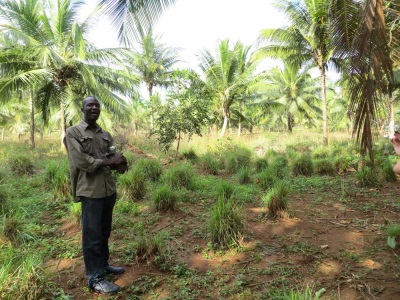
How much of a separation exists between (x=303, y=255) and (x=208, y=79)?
14757 millimetres

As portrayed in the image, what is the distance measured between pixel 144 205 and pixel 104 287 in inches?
99.7

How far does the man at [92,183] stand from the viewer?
8.60 feet

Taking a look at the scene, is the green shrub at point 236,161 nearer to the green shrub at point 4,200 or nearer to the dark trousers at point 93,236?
the green shrub at point 4,200

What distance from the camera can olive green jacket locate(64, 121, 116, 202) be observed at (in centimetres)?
259

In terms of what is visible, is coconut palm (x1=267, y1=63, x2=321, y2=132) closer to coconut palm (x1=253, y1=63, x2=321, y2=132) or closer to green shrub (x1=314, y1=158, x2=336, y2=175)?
coconut palm (x1=253, y1=63, x2=321, y2=132)

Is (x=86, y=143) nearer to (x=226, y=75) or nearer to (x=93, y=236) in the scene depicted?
(x=93, y=236)

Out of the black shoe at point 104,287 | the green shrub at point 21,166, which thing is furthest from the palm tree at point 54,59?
the black shoe at point 104,287

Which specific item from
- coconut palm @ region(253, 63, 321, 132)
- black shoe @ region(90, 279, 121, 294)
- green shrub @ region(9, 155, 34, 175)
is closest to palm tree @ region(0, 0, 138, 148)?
green shrub @ region(9, 155, 34, 175)

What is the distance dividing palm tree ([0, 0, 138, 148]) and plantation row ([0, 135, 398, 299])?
14.1 feet

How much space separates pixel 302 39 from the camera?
44.0ft

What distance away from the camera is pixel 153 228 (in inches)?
169

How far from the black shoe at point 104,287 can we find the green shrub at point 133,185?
2793 millimetres

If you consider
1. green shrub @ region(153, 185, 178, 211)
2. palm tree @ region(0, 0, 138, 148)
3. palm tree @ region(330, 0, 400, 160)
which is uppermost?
palm tree @ region(0, 0, 138, 148)

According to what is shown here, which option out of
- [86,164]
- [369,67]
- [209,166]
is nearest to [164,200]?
[86,164]
